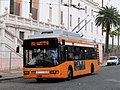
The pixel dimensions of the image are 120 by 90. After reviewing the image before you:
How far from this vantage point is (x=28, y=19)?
40906mm

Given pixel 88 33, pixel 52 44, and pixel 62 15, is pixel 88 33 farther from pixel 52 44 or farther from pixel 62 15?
pixel 52 44

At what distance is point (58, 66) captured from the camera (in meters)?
20.9

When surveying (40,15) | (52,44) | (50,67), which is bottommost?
(50,67)

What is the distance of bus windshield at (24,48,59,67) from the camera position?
2091 centimetres

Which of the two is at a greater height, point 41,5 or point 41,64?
A: point 41,5

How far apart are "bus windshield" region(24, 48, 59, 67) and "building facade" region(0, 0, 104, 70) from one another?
1034 centimetres

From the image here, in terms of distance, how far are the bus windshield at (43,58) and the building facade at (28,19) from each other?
33.9 feet

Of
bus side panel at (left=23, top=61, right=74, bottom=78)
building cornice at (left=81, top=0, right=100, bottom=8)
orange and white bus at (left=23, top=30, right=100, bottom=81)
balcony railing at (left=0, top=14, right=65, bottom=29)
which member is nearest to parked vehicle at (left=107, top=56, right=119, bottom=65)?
building cornice at (left=81, top=0, right=100, bottom=8)

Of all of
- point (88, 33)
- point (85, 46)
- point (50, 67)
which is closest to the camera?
point (50, 67)

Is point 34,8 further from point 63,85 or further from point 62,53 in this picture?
point 63,85

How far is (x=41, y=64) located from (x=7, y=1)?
20689 mm

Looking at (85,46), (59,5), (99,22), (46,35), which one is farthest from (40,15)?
(46,35)

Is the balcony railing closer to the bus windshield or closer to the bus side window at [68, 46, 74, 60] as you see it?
the bus side window at [68, 46, 74, 60]

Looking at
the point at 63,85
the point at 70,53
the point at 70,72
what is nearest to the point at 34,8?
the point at 70,53
